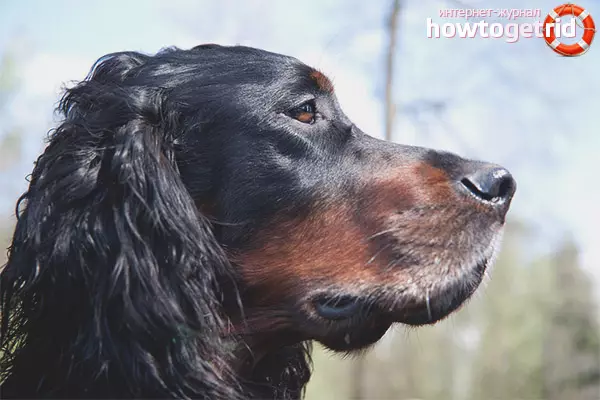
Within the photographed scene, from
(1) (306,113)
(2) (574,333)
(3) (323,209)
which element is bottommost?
(2) (574,333)

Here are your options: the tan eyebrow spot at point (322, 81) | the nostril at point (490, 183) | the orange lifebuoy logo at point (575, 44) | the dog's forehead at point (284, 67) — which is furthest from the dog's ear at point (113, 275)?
the orange lifebuoy logo at point (575, 44)

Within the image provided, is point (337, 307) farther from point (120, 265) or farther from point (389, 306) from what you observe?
point (120, 265)

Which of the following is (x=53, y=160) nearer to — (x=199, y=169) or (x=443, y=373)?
(x=199, y=169)

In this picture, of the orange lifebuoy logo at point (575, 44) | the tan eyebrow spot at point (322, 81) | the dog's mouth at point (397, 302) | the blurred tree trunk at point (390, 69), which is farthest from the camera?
the blurred tree trunk at point (390, 69)

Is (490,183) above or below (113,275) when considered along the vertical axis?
above

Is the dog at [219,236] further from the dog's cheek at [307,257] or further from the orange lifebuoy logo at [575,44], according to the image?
the orange lifebuoy logo at [575,44]

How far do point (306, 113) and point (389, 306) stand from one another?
34.2 inches

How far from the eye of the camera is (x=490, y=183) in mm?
2496

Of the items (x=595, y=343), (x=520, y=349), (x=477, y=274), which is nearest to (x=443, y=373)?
(x=520, y=349)

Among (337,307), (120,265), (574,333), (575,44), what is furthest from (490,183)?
(574,333)

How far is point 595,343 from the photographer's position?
57.8 ft

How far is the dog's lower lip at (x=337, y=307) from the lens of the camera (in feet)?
7.93

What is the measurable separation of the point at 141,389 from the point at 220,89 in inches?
48.2

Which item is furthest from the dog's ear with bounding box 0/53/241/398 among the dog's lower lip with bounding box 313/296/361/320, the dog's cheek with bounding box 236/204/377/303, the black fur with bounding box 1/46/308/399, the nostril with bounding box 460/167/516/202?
the nostril with bounding box 460/167/516/202
